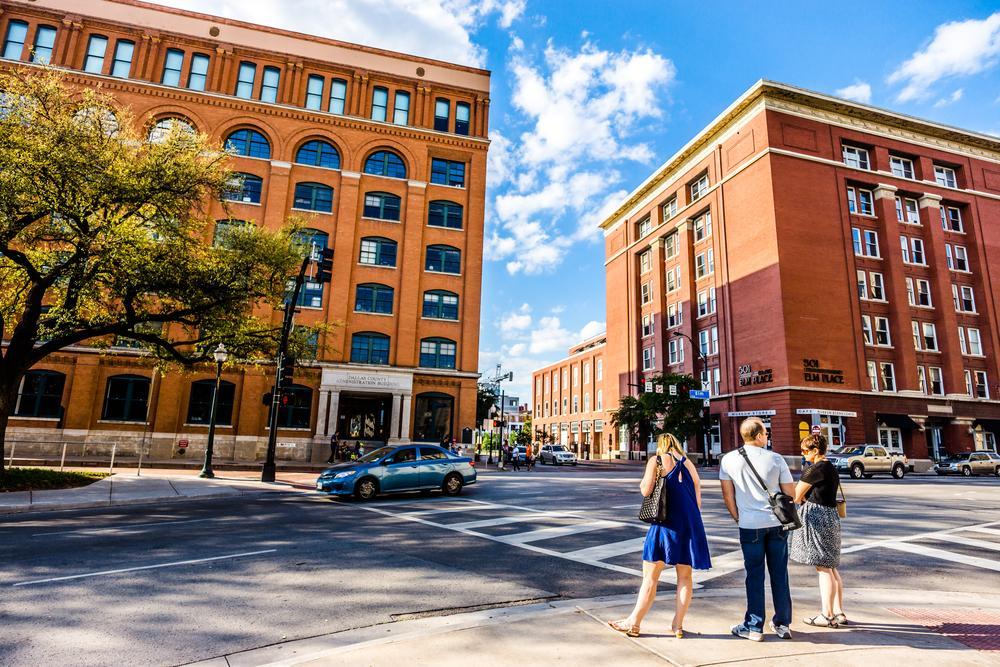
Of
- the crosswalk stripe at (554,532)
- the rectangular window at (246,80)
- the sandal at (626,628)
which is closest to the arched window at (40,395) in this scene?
the rectangular window at (246,80)

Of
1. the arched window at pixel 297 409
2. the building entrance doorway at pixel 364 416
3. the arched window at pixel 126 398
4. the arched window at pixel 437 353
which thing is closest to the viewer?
the arched window at pixel 126 398

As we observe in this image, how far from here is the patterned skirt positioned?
4852 mm

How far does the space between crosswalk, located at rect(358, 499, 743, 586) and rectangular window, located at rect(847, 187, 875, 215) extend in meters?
41.1

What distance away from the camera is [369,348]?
3148cm

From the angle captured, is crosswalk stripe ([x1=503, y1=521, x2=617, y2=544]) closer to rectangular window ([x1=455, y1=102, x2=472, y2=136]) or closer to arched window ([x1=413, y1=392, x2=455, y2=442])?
arched window ([x1=413, y1=392, x2=455, y2=442])

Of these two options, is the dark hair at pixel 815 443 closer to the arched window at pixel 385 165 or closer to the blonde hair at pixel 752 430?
the blonde hair at pixel 752 430

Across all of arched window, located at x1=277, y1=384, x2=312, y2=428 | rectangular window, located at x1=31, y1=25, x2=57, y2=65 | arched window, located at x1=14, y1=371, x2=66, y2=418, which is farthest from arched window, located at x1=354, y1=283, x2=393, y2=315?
rectangular window, located at x1=31, y1=25, x2=57, y2=65

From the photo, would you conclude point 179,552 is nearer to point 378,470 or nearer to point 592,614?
point 592,614

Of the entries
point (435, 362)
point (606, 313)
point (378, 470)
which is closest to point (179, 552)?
point (378, 470)

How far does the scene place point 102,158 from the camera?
1448 centimetres

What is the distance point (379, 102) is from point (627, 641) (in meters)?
36.4

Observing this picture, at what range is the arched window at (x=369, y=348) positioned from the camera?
102 ft

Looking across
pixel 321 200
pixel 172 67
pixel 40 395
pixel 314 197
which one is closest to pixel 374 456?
pixel 321 200

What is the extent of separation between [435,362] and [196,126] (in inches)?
784
